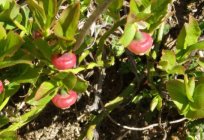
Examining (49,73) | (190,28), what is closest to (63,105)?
(49,73)

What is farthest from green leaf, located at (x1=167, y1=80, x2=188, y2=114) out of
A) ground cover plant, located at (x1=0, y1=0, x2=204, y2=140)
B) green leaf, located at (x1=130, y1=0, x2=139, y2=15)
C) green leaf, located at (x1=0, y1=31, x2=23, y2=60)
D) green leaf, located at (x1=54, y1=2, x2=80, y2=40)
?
green leaf, located at (x1=0, y1=31, x2=23, y2=60)

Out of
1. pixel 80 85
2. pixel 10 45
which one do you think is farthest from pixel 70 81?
pixel 10 45

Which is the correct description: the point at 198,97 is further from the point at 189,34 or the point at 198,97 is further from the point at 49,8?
the point at 49,8

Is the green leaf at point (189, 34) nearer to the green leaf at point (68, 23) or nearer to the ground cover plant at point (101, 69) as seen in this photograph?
the ground cover plant at point (101, 69)

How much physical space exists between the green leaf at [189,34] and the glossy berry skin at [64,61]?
46 cm

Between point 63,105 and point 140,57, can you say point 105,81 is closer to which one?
point 140,57

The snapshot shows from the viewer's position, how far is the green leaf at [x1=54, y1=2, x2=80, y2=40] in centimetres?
146

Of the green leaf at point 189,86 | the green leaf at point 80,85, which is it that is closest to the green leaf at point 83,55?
the green leaf at point 80,85

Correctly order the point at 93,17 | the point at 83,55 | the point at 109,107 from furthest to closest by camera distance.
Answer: the point at 109,107 → the point at 83,55 → the point at 93,17

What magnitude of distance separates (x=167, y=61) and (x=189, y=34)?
0.14 meters

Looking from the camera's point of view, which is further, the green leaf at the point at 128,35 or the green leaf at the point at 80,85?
the green leaf at the point at 80,85

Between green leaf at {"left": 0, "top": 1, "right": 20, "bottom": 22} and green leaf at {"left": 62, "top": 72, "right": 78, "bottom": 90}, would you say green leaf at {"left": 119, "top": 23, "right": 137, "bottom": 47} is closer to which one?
green leaf at {"left": 62, "top": 72, "right": 78, "bottom": 90}

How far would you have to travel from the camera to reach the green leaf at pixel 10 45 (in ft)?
4.81

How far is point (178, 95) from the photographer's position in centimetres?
173
